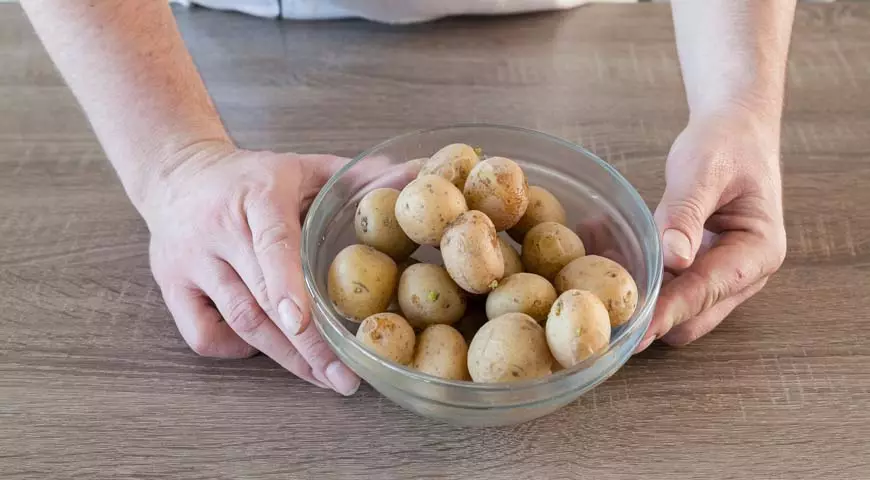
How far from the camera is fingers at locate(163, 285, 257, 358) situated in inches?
30.3

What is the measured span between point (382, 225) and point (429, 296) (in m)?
0.09

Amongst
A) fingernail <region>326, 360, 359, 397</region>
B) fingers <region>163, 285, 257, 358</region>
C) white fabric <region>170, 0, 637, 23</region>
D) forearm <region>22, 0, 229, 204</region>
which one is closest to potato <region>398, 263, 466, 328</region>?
fingernail <region>326, 360, 359, 397</region>

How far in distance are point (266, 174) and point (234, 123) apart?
0.97ft

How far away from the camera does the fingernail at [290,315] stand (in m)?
0.67

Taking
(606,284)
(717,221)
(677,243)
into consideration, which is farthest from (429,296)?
(717,221)

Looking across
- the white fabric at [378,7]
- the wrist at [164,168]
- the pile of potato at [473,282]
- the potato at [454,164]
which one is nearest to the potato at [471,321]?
the pile of potato at [473,282]

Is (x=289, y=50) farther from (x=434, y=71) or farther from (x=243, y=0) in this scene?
(x=434, y=71)

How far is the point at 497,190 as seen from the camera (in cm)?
64

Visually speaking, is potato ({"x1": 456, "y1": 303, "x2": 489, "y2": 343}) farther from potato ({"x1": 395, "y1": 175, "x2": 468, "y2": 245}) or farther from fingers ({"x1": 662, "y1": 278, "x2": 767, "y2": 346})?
fingers ({"x1": 662, "y1": 278, "x2": 767, "y2": 346})

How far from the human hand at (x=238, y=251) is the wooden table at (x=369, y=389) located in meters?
0.03

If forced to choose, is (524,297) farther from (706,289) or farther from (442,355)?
(706,289)

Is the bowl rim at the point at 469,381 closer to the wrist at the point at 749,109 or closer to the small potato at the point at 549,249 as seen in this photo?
the small potato at the point at 549,249

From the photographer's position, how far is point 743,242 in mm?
807

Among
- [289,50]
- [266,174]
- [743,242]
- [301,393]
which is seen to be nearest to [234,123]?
[289,50]
